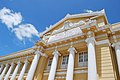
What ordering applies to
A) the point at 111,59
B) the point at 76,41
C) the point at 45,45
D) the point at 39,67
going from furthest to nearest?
1. the point at 45,45
2. the point at 39,67
3. the point at 76,41
4. the point at 111,59

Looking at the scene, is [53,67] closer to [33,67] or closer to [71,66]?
[71,66]

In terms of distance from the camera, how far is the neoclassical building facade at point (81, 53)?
8.53 metres

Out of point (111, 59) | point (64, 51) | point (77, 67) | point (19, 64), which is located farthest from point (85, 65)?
point (19, 64)

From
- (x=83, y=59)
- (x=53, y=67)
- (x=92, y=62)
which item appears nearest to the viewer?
(x=92, y=62)

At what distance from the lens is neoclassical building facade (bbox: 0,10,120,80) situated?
8.53m

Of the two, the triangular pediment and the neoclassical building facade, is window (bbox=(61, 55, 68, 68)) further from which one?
the triangular pediment

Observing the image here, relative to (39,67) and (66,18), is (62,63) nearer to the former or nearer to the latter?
(39,67)

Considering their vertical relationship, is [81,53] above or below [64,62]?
above

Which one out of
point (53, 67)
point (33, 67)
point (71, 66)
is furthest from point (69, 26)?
point (33, 67)

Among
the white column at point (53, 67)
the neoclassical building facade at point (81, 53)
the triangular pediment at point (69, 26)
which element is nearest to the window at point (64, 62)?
the neoclassical building facade at point (81, 53)

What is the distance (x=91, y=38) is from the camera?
984 centimetres

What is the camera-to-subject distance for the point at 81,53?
11.4 m

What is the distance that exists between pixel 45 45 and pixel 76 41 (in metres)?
4.12

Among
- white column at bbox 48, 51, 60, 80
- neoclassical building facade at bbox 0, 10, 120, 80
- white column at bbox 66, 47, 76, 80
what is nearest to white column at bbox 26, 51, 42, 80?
neoclassical building facade at bbox 0, 10, 120, 80
